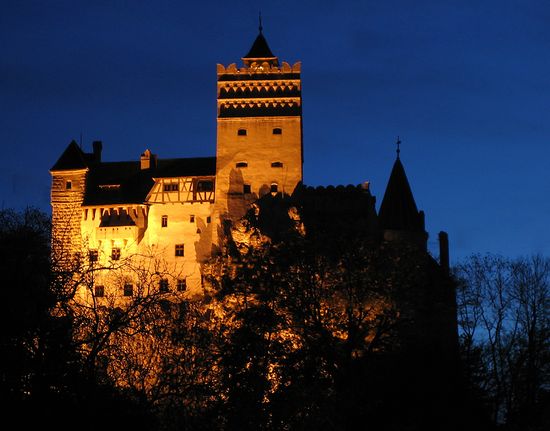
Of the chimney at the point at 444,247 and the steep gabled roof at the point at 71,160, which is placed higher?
the steep gabled roof at the point at 71,160

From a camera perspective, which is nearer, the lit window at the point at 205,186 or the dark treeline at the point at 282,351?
the dark treeline at the point at 282,351

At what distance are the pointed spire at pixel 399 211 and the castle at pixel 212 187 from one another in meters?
0.12

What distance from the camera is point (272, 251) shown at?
38.4 m

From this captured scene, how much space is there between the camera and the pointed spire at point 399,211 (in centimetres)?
5422

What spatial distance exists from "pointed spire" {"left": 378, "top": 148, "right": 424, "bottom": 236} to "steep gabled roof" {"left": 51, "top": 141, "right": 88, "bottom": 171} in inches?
886

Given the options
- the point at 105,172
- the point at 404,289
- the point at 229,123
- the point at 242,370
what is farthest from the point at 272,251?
the point at 105,172

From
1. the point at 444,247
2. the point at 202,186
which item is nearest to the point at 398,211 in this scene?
the point at 444,247

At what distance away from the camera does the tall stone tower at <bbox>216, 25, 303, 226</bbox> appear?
194 feet

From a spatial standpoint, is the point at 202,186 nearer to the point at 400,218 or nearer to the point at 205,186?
the point at 205,186

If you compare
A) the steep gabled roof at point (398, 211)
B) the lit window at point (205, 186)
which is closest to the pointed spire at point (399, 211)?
the steep gabled roof at point (398, 211)

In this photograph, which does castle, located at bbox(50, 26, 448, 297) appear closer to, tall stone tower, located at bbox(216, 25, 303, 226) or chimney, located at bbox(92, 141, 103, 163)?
tall stone tower, located at bbox(216, 25, 303, 226)

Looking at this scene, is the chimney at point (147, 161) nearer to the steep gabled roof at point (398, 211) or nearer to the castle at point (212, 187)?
the castle at point (212, 187)

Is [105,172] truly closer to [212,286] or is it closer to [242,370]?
[212,286]

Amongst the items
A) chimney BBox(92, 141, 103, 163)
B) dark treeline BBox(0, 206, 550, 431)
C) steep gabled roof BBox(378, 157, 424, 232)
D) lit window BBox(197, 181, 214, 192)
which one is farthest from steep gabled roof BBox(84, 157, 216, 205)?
dark treeline BBox(0, 206, 550, 431)
